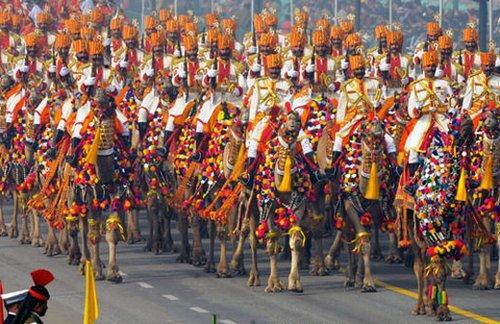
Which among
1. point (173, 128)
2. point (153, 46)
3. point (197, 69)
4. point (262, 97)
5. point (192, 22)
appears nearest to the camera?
point (262, 97)

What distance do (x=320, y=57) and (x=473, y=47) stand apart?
523 cm

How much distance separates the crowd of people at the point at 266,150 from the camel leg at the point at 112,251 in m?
0.02

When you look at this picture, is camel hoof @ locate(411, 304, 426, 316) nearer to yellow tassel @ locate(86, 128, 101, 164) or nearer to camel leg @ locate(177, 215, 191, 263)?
yellow tassel @ locate(86, 128, 101, 164)

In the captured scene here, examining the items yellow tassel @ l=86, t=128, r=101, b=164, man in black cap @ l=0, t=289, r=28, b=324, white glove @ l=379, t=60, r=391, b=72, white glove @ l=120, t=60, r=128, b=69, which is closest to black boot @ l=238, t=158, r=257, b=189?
yellow tassel @ l=86, t=128, r=101, b=164

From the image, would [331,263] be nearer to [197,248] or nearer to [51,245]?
[197,248]

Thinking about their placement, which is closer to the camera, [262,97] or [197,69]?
[262,97]

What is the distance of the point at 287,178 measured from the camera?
35156 mm

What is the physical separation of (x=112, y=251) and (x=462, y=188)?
6614mm

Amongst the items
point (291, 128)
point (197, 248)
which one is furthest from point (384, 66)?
point (291, 128)

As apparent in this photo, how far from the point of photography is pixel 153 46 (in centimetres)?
4803

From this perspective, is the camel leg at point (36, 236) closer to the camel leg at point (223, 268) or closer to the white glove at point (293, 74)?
the white glove at point (293, 74)

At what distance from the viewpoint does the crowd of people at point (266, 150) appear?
34.1 metres

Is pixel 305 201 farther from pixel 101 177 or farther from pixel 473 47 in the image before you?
pixel 473 47

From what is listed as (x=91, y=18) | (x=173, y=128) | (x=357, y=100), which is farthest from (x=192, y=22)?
(x=357, y=100)
